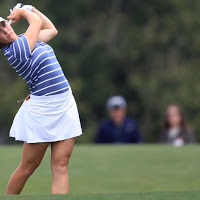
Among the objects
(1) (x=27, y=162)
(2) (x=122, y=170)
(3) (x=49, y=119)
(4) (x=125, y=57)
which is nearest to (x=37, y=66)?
(3) (x=49, y=119)

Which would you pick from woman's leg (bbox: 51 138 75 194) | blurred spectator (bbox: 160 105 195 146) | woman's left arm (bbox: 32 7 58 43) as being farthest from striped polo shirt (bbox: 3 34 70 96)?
blurred spectator (bbox: 160 105 195 146)

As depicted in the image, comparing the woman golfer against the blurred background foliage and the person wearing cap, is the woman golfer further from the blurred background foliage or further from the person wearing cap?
the blurred background foliage

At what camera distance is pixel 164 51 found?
2975 cm

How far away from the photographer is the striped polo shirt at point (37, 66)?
664 cm

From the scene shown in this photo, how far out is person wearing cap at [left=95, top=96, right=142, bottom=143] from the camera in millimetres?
13172

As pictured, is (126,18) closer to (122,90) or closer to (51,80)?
(122,90)

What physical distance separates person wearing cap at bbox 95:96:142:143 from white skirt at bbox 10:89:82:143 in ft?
20.3

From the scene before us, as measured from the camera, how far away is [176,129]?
12.6m

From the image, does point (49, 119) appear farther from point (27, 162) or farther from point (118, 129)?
point (118, 129)

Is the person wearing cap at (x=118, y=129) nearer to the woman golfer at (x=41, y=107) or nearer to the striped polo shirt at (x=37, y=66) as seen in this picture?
the woman golfer at (x=41, y=107)

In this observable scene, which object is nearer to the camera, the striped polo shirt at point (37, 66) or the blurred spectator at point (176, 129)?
the striped polo shirt at point (37, 66)

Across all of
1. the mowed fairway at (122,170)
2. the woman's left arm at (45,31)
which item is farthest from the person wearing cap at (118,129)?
the woman's left arm at (45,31)

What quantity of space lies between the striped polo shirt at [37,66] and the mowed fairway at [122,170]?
2.05m

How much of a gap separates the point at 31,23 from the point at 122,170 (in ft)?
13.1
